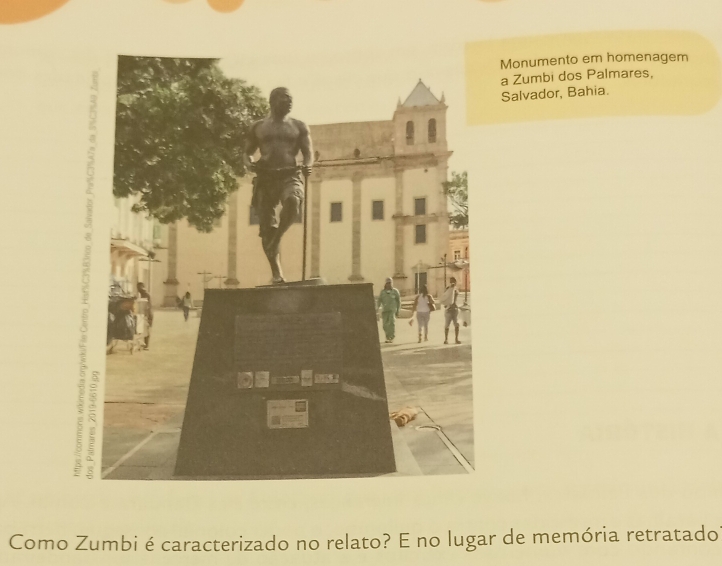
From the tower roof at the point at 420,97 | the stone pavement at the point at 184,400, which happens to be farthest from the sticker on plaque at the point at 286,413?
the tower roof at the point at 420,97

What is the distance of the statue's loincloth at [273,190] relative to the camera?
0.86 meters

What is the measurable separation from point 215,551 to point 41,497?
23cm

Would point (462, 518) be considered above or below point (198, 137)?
below

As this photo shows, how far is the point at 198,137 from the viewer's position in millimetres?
896

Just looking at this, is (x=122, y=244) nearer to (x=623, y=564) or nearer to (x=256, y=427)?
(x=256, y=427)

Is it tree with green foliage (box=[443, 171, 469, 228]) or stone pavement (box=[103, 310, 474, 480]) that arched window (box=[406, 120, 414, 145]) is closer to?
tree with green foliage (box=[443, 171, 469, 228])

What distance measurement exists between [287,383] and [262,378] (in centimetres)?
4

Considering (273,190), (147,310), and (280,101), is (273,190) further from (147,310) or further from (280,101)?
(147,310)

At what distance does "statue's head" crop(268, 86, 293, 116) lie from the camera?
2.56 ft

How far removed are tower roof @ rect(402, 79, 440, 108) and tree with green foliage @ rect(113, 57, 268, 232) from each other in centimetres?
21

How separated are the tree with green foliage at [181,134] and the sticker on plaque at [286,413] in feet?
0.96

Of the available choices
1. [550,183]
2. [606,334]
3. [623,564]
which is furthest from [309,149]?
[623,564]

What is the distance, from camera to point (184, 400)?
2.51 feet

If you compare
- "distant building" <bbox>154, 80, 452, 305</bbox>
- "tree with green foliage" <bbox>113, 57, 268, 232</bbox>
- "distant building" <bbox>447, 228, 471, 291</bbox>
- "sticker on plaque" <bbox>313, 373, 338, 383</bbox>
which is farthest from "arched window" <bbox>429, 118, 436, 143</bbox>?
"sticker on plaque" <bbox>313, 373, 338, 383</bbox>
